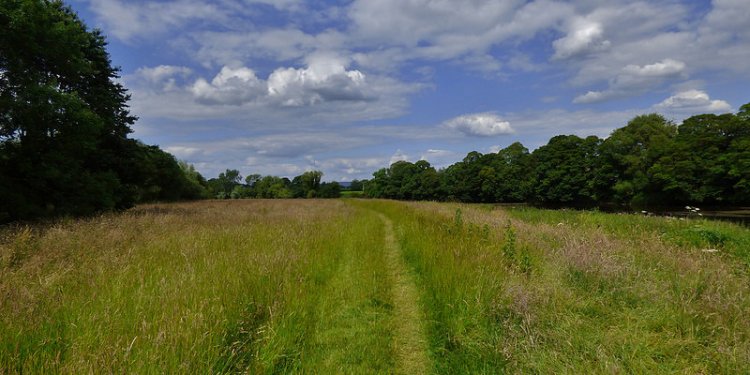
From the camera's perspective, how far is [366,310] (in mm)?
5621

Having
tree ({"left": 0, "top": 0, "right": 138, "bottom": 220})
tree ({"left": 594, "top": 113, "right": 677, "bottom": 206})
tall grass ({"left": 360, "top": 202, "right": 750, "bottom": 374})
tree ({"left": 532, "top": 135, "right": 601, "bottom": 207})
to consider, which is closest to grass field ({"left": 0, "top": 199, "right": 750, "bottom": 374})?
tall grass ({"left": 360, "top": 202, "right": 750, "bottom": 374})

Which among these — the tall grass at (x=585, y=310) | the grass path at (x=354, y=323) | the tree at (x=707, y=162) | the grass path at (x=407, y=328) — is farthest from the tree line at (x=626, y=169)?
the grass path at (x=354, y=323)

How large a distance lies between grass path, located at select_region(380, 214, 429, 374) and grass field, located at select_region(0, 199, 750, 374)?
26mm

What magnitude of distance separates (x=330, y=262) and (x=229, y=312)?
4.00 meters

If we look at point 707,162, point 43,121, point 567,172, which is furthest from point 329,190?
point 43,121

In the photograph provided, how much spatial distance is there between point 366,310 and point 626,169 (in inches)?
2248

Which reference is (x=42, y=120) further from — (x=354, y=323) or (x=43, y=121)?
(x=354, y=323)

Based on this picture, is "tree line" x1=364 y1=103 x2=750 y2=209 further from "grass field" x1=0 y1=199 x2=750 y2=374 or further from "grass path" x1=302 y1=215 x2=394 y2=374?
"grass path" x1=302 y1=215 x2=394 y2=374

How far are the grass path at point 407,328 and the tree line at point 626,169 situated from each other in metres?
42.7

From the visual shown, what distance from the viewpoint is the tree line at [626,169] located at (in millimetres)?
37094

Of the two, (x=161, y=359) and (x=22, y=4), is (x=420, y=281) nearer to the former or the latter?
(x=161, y=359)

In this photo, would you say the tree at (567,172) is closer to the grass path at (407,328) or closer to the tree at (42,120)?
the grass path at (407,328)

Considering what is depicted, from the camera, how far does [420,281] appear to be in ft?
22.1

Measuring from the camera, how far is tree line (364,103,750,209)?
37094mm
